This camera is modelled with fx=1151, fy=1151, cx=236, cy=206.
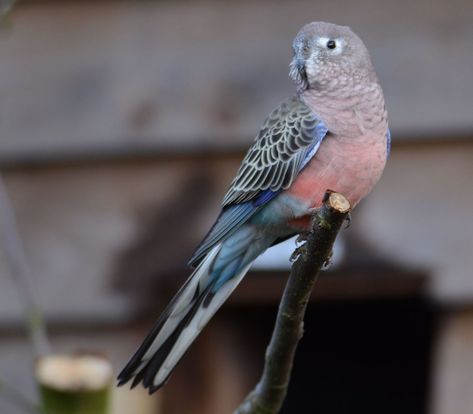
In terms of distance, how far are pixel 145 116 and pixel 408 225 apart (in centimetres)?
101

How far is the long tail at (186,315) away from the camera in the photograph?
8.75 ft

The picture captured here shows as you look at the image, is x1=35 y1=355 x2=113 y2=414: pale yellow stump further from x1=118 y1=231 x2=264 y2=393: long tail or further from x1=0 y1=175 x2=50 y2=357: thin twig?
x1=0 y1=175 x2=50 y2=357: thin twig

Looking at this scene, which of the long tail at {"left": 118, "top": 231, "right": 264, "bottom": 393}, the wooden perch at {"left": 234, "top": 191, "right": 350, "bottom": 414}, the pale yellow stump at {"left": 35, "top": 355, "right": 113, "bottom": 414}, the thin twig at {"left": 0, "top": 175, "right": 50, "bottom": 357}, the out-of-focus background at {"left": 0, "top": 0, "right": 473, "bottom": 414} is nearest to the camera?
the pale yellow stump at {"left": 35, "top": 355, "right": 113, "bottom": 414}

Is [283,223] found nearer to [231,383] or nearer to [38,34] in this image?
[231,383]

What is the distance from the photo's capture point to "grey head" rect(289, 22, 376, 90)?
3145 millimetres

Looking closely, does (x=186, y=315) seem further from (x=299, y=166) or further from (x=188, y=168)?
(x=188, y=168)

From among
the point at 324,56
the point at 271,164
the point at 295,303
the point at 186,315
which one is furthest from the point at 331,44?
the point at 295,303

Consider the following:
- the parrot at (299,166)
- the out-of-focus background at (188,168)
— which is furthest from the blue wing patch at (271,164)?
the out-of-focus background at (188,168)

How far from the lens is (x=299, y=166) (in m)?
3.02

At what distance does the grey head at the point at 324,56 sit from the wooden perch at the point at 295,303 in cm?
76

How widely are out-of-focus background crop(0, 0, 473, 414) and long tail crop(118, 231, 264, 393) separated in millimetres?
939

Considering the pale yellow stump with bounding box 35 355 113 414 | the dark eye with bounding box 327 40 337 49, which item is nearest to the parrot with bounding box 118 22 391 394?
the dark eye with bounding box 327 40 337 49

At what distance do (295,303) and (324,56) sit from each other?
3.15 ft

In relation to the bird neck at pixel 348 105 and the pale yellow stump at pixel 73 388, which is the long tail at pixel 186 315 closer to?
the bird neck at pixel 348 105
